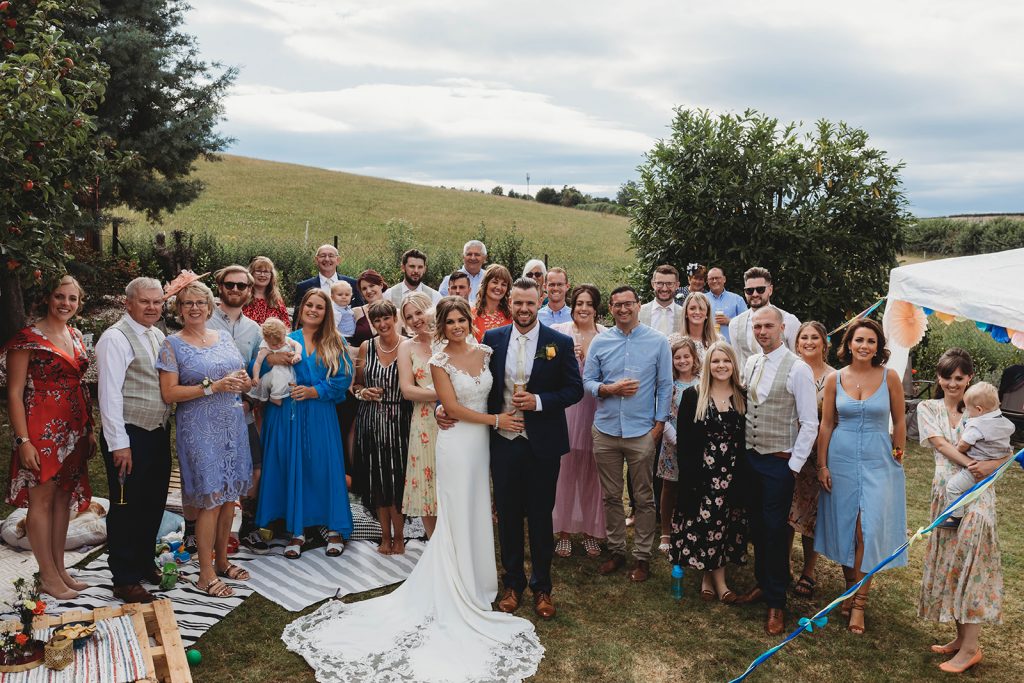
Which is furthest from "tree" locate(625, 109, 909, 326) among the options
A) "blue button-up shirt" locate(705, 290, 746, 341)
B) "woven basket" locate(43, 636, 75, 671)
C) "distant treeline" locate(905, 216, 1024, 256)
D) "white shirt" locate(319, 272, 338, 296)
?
"distant treeline" locate(905, 216, 1024, 256)

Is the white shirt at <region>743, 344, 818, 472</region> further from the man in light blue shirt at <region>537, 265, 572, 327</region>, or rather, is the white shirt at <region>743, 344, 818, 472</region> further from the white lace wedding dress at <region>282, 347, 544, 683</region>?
the man in light blue shirt at <region>537, 265, 572, 327</region>

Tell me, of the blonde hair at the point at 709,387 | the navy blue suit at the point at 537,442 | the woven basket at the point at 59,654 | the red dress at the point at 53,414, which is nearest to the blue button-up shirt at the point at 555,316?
the navy blue suit at the point at 537,442

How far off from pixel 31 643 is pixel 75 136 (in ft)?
9.58

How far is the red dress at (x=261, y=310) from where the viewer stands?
6961mm

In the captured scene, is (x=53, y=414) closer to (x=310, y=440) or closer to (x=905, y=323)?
(x=310, y=440)

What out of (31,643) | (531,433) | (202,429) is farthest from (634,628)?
(31,643)

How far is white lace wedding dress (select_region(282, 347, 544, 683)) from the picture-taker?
4.50m

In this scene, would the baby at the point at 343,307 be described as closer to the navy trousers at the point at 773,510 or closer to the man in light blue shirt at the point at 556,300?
the man in light blue shirt at the point at 556,300

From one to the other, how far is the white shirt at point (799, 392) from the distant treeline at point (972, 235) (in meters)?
27.9

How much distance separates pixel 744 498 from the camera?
5320 millimetres

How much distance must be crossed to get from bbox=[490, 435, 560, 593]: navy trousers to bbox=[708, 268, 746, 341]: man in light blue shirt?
344 centimetres

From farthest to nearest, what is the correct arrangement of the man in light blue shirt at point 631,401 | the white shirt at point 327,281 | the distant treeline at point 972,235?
the distant treeline at point 972,235 < the white shirt at point 327,281 < the man in light blue shirt at point 631,401

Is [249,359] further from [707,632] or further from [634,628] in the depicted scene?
[707,632]

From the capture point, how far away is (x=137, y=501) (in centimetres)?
511
